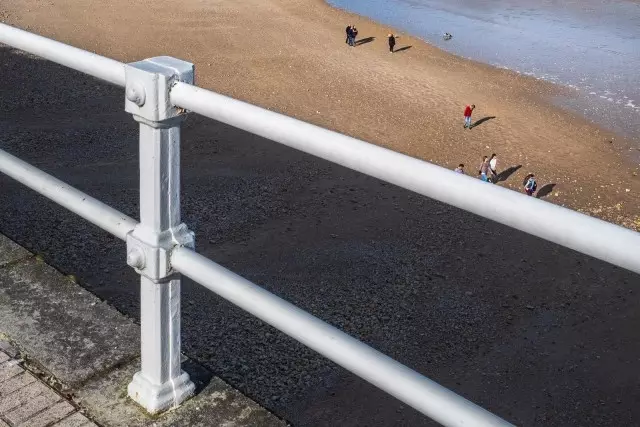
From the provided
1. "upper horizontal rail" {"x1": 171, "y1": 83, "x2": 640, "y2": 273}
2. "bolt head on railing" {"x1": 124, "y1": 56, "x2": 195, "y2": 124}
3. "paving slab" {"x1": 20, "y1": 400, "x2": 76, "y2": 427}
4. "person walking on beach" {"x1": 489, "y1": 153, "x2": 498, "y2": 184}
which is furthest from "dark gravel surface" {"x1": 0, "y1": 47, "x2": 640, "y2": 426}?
"upper horizontal rail" {"x1": 171, "y1": 83, "x2": 640, "y2": 273}

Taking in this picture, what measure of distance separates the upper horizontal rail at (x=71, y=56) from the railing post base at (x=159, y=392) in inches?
31.2

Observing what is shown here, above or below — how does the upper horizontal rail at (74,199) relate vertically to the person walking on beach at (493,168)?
above

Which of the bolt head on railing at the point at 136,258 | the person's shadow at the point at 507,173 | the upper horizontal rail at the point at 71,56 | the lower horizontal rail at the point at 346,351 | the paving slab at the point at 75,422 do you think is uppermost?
the upper horizontal rail at the point at 71,56

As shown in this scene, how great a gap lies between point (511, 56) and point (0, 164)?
2796 cm

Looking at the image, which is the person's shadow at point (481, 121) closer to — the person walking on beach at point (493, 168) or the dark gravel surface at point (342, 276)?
the person walking on beach at point (493, 168)

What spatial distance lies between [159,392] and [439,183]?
112 centimetres

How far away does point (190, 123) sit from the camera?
15047 millimetres

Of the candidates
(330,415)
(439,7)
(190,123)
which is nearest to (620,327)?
(330,415)

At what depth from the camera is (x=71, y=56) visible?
207 centimetres

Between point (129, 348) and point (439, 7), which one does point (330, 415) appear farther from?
point (439, 7)

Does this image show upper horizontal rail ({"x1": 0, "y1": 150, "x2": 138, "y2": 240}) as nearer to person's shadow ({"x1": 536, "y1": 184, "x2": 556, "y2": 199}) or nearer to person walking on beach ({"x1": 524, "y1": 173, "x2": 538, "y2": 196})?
person walking on beach ({"x1": 524, "y1": 173, "x2": 538, "y2": 196})

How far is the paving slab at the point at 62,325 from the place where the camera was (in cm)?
235

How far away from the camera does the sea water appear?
2423cm

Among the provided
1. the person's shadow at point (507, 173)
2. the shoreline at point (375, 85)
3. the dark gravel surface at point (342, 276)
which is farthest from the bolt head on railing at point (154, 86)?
the person's shadow at point (507, 173)
